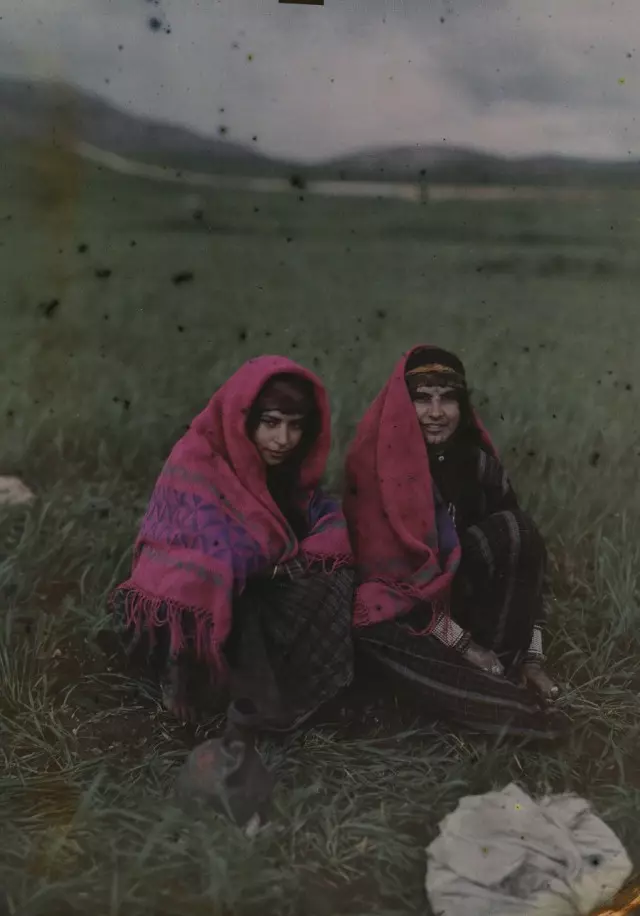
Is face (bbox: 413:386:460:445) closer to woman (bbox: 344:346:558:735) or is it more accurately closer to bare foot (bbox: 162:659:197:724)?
woman (bbox: 344:346:558:735)

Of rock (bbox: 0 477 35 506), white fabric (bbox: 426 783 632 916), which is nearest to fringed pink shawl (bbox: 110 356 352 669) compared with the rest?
rock (bbox: 0 477 35 506)

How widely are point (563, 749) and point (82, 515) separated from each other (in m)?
1.01

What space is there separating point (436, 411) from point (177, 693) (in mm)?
690

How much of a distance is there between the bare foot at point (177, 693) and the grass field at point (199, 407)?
0.03 metres

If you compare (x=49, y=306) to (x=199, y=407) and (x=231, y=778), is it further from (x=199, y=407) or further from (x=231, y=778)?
(x=231, y=778)

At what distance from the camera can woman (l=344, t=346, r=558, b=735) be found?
60.0 inches

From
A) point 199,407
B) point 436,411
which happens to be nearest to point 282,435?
point 199,407

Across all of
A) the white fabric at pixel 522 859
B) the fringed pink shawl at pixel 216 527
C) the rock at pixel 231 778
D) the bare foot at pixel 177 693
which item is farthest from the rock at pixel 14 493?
the white fabric at pixel 522 859

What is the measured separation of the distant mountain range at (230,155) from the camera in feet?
4.76

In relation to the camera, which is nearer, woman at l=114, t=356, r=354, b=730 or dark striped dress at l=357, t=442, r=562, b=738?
woman at l=114, t=356, r=354, b=730

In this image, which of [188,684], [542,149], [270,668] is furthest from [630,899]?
[542,149]

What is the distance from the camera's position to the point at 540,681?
1.59 m

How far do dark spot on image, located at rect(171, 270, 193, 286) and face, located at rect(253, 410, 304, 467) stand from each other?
0.94 ft

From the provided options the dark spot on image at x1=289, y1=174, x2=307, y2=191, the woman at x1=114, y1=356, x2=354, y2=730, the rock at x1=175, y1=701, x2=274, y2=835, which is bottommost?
the rock at x1=175, y1=701, x2=274, y2=835
